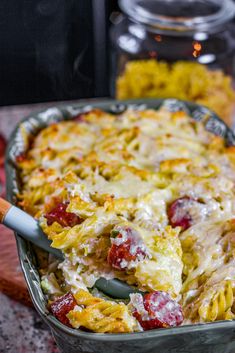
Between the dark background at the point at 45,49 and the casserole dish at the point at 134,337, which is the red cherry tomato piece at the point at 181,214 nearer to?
the casserole dish at the point at 134,337

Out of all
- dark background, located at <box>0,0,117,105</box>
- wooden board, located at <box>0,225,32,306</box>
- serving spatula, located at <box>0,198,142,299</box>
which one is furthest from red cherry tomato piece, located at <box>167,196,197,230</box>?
dark background, located at <box>0,0,117,105</box>

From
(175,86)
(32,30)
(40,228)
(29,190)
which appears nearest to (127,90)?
(175,86)

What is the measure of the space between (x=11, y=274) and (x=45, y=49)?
736mm

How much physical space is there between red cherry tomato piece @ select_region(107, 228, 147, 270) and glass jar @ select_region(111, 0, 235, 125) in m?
1.21

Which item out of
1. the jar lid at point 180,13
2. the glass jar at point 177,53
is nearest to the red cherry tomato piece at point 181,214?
the glass jar at point 177,53

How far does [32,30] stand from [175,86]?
0.75 metres

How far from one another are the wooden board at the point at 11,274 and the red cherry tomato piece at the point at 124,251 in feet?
1.67

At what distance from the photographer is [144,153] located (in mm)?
2006

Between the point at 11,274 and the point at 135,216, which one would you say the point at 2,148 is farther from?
the point at 135,216

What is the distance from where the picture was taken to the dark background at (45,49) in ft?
6.75

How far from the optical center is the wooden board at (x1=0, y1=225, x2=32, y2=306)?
1961 millimetres

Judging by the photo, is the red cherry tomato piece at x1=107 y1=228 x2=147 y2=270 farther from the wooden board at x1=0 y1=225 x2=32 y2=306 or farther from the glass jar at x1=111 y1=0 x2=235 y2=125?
the glass jar at x1=111 y1=0 x2=235 y2=125

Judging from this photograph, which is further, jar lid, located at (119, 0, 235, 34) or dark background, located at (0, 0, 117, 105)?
jar lid, located at (119, 0, 235, 34)

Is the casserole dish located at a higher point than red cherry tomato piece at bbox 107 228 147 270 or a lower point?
lower
